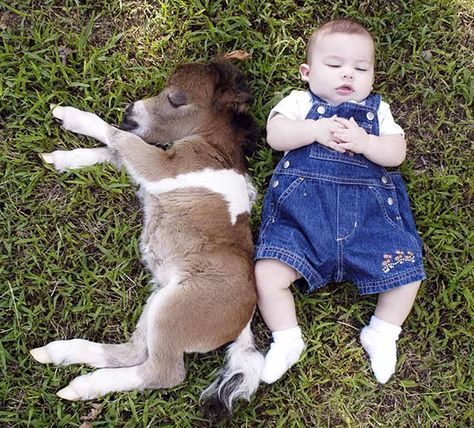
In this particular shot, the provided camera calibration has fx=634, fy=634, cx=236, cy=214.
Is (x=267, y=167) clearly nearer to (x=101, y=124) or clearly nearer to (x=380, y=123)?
(x=380, y=123)

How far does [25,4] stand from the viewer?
5.00m

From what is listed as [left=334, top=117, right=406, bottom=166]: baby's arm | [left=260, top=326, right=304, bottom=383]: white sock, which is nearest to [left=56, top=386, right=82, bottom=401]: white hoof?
[left=260, top=326, right=304, bottom=383]: white sock

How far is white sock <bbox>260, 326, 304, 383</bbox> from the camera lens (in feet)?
15.3

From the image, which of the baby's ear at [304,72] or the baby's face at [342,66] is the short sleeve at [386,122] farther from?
the baby's ear at [304,72]

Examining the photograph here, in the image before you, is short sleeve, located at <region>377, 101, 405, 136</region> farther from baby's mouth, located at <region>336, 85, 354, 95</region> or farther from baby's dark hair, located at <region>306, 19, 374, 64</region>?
baby's dark hair, located at <region>306, 19, 374, 64</region>

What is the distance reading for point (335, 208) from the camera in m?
4.64

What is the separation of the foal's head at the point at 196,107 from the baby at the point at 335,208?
10.3 inches

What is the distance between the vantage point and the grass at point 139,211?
471 centimetres

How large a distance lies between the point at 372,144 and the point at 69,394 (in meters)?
2.84

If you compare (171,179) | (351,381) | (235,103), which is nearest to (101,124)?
(171,179)

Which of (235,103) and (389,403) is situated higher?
(235,103)

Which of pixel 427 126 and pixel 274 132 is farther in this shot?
pixel 427 126

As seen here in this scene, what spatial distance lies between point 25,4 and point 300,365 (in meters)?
3.54

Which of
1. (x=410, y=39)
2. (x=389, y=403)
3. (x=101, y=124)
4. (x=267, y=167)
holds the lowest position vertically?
A: (x=389, y=403)
